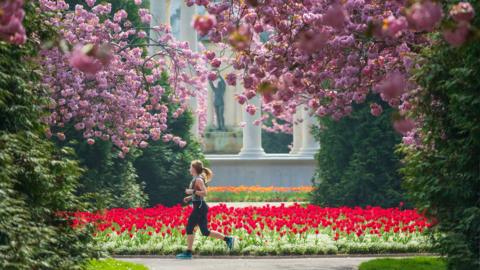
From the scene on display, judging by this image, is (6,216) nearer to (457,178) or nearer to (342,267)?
(457,178)

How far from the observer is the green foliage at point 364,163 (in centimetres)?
3084

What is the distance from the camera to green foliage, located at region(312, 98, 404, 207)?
1214 inches

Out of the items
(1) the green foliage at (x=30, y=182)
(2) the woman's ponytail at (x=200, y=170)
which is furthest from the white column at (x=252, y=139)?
(1) the green foliage at (x=30, y=182)

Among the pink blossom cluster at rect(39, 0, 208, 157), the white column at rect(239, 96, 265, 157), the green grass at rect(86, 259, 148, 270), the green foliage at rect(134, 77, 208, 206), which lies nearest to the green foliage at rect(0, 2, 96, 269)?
the green grass at rect(86, 259, 148, 270)

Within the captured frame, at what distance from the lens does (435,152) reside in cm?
1388

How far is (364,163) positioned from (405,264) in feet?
44.8

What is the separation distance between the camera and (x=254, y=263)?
19266 mm

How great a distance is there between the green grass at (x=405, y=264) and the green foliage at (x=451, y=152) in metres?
3.12

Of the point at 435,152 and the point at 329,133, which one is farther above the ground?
the point at 329,133

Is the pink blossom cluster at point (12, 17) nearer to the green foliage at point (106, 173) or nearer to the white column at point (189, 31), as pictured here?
the green foliage at point (106, 173)

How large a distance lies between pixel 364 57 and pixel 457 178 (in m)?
4.30

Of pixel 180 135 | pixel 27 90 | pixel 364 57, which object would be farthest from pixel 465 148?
pixel 180 135

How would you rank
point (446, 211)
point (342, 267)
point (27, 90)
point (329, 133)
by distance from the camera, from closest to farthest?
point (27, 90)
point (446, 211)
point (342, 267)
point (329, 133)

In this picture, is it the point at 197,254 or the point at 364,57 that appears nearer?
the point at 364,57
